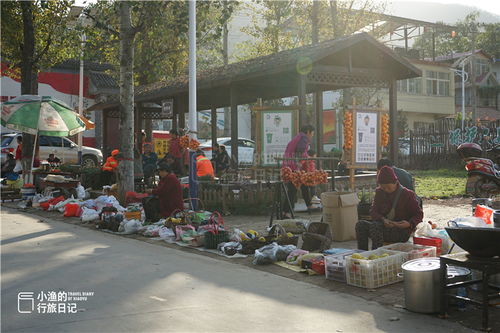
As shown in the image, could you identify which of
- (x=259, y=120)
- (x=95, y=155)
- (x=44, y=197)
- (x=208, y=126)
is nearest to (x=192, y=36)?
(x=259, y=120)

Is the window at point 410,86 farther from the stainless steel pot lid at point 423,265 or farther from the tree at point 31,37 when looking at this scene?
the stainless steel pot lid at point 423,265

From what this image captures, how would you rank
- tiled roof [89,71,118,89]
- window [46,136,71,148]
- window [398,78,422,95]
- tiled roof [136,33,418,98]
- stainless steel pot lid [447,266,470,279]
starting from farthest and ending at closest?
window [398,78,422,95]
tiled roof [89,71,118,89]
window [46,136,71,148]
tiled roof [136,33,418,98]
stainless steel pot lid [447,266,470,279]

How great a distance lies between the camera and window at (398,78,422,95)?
4188 cm

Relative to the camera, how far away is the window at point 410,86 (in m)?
41.9

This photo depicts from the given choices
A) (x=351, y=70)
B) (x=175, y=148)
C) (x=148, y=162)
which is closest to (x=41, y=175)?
(x=148, y=162)

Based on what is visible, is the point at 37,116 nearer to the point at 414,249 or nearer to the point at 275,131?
the point at 275,131

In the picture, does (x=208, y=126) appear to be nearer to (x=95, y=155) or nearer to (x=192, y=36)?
(x=95, y=155)

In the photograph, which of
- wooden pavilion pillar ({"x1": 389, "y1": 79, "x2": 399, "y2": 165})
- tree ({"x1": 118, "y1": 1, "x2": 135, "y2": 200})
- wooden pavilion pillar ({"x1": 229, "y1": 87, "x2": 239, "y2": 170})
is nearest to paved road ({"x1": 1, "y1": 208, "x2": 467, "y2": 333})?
tree ({"x1": 118, "y1": 1, "x2": 135, "y2": 200})

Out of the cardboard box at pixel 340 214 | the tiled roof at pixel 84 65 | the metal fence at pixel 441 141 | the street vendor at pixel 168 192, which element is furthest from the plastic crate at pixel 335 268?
the tiled roof at pixel 84 65

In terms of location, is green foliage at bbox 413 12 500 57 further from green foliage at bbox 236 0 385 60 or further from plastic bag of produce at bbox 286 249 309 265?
plastic bag of produce at bbox 286 249 309 265

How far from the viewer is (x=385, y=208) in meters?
7.07

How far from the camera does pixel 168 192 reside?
34.2 feet

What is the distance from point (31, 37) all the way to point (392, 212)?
48.5 feet
